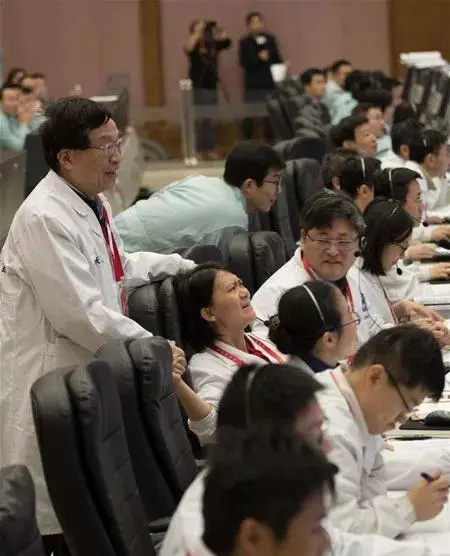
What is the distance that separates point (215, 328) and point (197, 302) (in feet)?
0.28

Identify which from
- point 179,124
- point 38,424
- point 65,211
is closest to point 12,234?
point 65,211

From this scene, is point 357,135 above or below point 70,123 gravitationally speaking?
below

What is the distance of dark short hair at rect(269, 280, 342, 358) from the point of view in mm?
2895

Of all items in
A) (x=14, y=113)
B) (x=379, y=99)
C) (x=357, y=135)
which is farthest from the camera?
(x=14, y=113)

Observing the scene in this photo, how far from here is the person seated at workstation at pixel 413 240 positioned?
443 centimetres

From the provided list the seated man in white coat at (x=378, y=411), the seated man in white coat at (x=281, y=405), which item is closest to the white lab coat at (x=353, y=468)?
the seated man in white coat at (x=378, y=411)

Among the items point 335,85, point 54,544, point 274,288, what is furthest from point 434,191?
point 335,85

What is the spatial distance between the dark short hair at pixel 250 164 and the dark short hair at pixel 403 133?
83.5 inches

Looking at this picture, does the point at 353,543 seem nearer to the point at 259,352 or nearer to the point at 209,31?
the point at 259,352

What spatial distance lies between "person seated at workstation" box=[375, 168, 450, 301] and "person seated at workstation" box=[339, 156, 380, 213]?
10 cm

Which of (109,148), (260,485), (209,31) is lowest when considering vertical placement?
(209,31)

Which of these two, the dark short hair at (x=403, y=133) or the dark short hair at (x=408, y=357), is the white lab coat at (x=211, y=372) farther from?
the dark short hair at (x=403, y=133)

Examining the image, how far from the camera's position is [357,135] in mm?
7008

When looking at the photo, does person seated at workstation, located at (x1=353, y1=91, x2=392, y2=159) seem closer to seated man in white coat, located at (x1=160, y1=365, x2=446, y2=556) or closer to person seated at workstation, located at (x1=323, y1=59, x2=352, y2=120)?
person seated at workstation, located at (x1=323, y1=59, x2=352, y2=120)
